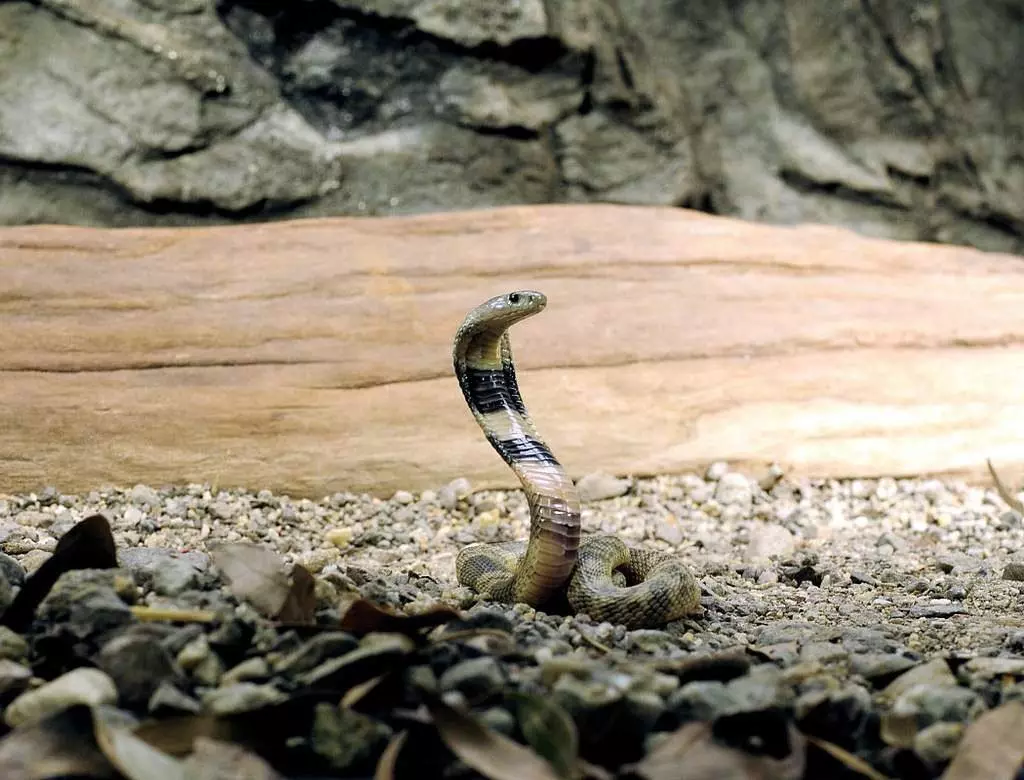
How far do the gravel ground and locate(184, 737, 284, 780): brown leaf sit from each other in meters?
0.09

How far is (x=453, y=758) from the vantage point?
64.3 inches

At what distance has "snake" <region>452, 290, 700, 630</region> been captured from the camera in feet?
9.40

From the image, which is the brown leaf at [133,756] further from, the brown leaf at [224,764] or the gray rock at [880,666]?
the gray rock at [880,666]

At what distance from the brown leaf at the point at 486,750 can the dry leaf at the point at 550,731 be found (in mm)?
15

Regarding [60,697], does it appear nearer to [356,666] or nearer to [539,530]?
[356,666]

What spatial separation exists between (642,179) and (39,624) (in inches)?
196

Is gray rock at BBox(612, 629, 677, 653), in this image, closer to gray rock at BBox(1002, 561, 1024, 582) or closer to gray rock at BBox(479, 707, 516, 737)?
gray rock at BBox(479, 707, 516, 737)

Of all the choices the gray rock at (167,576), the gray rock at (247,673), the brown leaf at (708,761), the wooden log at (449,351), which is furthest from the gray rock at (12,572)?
the wooden log at (449,351)

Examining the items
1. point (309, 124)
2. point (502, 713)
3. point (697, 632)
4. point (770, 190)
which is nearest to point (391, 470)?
point (697, 632)

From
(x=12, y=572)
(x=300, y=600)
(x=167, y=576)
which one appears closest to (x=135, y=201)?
(x=12, y=572)

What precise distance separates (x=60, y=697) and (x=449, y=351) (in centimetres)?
301

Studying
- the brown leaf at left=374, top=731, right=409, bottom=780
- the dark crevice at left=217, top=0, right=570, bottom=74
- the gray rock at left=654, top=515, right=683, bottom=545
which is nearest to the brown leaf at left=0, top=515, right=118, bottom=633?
the brown leaf at left=374, top=731, right=409, bottom=780

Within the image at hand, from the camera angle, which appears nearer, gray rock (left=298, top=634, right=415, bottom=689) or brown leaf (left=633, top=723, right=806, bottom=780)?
brown leaf (left=633, top=723, right=806, bottom=780)

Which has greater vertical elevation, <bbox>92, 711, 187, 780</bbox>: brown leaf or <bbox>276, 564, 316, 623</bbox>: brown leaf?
<bbox>92, 711, 187, 780</bbox>: brown leaf
